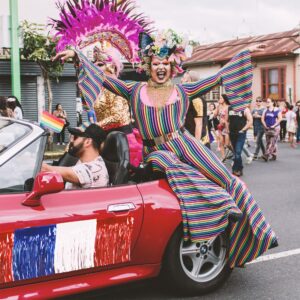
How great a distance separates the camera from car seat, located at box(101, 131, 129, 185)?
422 cm

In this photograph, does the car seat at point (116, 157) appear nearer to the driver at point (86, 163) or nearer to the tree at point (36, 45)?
the driver at point (86, 163)

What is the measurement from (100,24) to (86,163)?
206 centimetres

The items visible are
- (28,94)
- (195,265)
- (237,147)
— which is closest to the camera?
(195,265)

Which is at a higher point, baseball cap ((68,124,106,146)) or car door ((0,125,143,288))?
baseball cap ((68,124,106,146))

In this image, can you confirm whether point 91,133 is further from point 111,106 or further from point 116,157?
point 111,106

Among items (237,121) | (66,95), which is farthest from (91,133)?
(66,95)

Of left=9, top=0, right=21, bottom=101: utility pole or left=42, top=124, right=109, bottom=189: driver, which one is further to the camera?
left=9, top=0, right=21, bottom=101: utility pole

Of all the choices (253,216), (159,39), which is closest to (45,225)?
(253,216)

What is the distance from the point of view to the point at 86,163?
4.21 meters

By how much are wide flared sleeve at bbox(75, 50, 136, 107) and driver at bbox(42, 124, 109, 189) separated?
15.3 inches

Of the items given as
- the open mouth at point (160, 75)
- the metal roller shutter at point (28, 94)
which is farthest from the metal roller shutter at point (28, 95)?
the open mouth at point (160, 75)

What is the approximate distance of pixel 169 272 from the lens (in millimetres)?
4188

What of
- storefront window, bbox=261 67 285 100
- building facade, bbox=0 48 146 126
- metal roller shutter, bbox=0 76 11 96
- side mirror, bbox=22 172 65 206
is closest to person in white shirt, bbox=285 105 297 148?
building facade, bbox=0 48 146 126

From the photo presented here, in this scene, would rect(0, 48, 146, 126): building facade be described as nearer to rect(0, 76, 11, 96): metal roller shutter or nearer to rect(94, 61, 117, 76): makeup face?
rect(0, 76, 11, 96): metal roller shutter
